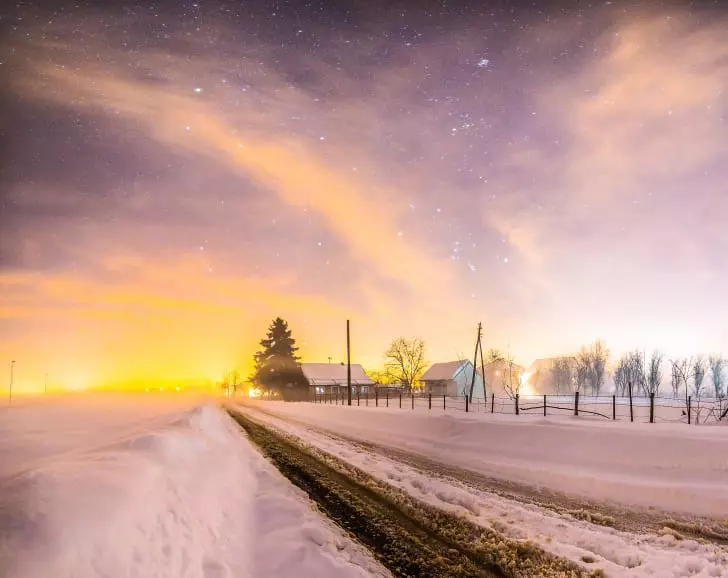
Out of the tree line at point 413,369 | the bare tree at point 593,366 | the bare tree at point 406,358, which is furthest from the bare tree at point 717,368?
the bare tree at point 406,358

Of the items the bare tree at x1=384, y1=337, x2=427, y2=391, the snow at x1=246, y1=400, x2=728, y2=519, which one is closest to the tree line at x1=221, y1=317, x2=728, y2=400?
the bare tree at x1=384, y1=337, x2=427, y2=391

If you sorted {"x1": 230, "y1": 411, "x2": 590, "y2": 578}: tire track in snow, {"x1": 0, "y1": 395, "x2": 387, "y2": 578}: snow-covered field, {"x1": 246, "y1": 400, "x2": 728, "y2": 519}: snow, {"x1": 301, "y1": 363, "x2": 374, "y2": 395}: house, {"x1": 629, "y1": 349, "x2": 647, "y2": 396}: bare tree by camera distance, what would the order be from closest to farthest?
1. {"x1": 0, "y1": 395, "x2": 387, "y2": 578}: snow-covered field
2. {"x1": 230, "y1": 411, "x2": 590, "y2": 578}: tire track in snow
3. {"x1": 246, "y1": 400, "x2": 728, "y2": 519}: snow
4. {"x1": 301, "y1": 363, "x2": 374, "y2": 395}: house
5. {"x1": 629, "y1": 349, "x2": 647, "y2": 396}: bare tree

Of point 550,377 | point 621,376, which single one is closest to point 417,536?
point 621,376

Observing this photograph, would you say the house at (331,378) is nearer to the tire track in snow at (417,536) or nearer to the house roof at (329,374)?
the house roof at (329,374)

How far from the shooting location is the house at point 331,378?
72.8 metres

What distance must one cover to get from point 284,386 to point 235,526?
239 feet

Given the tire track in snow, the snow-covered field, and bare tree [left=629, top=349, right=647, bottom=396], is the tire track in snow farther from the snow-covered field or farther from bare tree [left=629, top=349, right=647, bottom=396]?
bare tree [left=629, top=349, right=647, bottom=396]

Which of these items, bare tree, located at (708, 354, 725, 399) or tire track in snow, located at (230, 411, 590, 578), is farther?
bare tree, located at (708, 354, 725, 399)

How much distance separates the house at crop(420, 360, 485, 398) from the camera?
7025 centimetres

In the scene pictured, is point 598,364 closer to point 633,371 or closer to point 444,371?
point 633,371

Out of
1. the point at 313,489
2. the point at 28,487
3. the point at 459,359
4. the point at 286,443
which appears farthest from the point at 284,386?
the point at 28,487

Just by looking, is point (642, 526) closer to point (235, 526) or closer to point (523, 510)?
point (523, 510)

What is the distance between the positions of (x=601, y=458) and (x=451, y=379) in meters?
59.2

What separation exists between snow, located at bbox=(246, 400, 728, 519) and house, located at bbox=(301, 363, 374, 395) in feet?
182
